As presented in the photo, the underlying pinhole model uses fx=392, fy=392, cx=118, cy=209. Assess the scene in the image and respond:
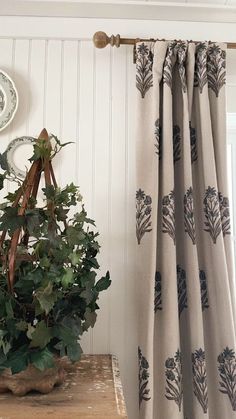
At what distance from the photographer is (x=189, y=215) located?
1408 millimetres

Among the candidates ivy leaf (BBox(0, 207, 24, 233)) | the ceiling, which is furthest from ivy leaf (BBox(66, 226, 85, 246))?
the ceiling

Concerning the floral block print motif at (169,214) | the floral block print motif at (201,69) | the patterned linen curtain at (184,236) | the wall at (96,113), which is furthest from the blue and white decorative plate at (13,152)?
the floral block print motif at (201,69)

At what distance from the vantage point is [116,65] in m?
1.64

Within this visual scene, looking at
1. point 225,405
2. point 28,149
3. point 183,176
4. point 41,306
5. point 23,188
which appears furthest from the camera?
point 28,149

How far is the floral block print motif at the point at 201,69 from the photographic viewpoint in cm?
150

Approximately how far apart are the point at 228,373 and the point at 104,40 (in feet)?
4.30

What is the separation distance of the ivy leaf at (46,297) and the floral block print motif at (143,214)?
1.85ft

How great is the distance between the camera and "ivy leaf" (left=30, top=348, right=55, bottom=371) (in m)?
0.89

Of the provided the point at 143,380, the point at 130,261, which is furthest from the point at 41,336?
the point at 130,261

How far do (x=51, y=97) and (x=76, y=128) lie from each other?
0.55ft

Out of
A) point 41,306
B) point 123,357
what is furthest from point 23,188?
point 123,357

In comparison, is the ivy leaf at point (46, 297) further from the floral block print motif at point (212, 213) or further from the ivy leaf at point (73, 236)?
the floral block print motif at point (212, 213)

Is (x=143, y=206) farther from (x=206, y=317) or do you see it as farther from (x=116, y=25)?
(x=116, y=25)

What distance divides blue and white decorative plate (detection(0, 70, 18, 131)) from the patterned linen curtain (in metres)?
0.50
